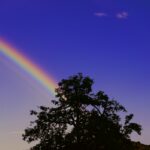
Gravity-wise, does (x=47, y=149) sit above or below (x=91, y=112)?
below

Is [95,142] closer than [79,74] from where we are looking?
Yes

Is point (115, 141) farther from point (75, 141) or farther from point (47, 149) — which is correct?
point (47, 149)

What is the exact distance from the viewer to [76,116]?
52.3 metres

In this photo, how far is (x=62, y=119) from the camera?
5281 cm

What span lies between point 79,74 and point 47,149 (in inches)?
448

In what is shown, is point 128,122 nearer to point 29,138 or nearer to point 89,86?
point 89,86

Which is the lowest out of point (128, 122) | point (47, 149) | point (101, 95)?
point (47, 149)

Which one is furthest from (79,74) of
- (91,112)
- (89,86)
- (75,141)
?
(75,141)

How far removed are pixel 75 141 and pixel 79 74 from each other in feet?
31.4

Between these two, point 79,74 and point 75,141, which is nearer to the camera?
point 75,141

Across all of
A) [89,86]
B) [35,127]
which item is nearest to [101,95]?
[89,86]

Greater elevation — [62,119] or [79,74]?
[79,74]

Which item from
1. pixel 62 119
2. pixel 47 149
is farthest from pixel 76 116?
pixel 47 149

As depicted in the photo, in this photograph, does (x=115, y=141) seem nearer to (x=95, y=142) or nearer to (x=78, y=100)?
(x=95, y=142)
